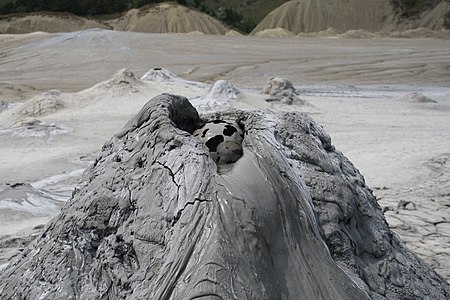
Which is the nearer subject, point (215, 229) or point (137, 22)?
point (215, 229)

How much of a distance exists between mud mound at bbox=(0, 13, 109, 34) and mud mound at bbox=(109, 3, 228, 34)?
91.2 inches

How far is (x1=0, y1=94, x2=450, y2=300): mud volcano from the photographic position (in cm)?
207

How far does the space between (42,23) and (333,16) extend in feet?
66.2

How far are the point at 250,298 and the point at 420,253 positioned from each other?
2789 millimetres

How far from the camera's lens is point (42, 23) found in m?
34.2

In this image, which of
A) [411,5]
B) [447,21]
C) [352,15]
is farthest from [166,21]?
[411,5]

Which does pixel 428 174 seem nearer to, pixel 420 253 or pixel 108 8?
pixel 420 253

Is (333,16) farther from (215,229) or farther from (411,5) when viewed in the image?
(215,229)

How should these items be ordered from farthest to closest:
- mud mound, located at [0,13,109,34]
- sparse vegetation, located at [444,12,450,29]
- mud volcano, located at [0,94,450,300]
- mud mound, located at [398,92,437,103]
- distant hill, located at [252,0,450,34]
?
distant hill, located at [252,0,450,34] < sparse vegetation, located at [444,12,450,29] < mud mound, located at [0,13,109,34] < mud mound, located at [398,92,437,103] < mud volcano, located at [0,94,450,300]

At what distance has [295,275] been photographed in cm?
213

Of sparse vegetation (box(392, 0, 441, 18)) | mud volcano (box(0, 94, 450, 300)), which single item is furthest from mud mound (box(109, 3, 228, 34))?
mud volcano (box(0, 94, 450, 300))

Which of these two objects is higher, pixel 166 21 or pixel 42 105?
pixel 42 105

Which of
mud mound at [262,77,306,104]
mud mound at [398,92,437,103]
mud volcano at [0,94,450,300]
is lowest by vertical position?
mud mound at [398,92,437,103]

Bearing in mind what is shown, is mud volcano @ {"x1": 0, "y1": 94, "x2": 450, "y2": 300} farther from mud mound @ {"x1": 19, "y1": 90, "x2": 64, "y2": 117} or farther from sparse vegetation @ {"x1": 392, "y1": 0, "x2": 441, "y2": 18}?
sparse vegetation @ {"x1": 392, "y1": 0, "x2": 441, "y2": 18}
